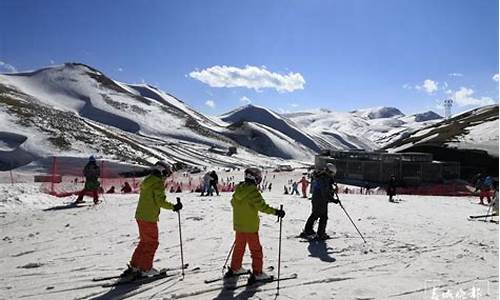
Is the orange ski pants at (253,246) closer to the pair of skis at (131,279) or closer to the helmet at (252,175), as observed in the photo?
the helmet at (252,175)

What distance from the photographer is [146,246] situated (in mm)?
8469

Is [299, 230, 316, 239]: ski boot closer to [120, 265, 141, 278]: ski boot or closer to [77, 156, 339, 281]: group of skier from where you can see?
[77, 156, 339, 281]: group of skier

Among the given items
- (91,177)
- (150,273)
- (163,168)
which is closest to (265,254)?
(150,273)

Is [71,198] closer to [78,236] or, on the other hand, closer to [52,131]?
[78,236]

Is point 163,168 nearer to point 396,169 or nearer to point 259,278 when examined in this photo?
point 259,278

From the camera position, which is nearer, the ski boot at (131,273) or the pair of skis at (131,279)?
the pair of skis at (131,279)

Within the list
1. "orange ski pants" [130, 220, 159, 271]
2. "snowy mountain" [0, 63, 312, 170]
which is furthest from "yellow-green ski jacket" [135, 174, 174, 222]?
"snowy mountain" [0, 63, 312, 170]

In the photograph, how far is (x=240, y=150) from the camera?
124 meters

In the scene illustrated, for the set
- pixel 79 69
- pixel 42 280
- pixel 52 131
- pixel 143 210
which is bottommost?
pixel 42 280

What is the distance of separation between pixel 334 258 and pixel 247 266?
209 cm

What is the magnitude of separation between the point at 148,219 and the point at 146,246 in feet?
1.73

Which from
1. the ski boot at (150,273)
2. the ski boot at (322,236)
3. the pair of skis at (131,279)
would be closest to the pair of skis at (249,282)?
the pair of skis at (131,279)

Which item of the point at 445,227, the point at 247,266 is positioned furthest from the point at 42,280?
the point at 445,227

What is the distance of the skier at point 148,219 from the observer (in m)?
8.37
